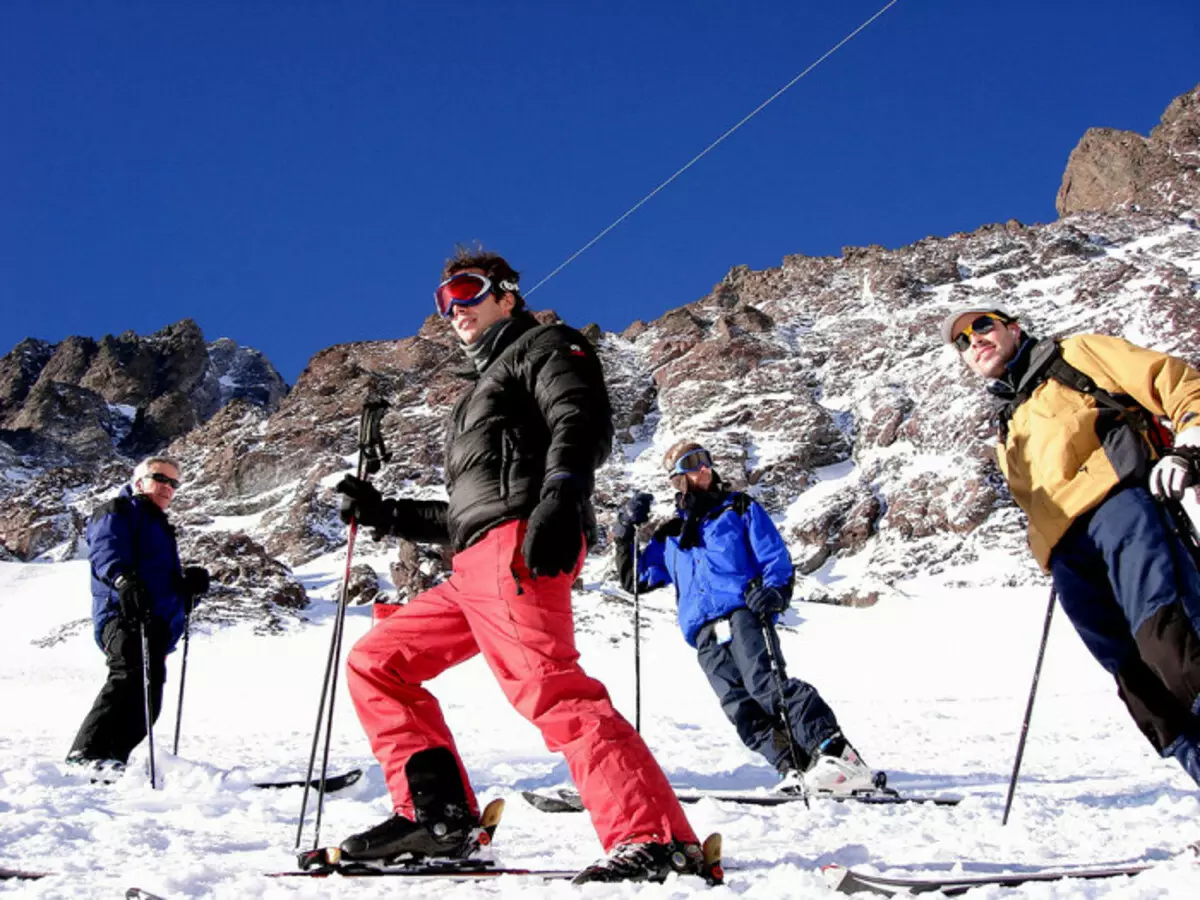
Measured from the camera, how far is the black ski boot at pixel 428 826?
8.18ft

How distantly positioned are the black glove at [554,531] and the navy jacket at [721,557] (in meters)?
2.50

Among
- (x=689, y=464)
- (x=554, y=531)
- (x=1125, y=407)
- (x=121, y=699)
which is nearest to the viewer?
(x=554, y=531)

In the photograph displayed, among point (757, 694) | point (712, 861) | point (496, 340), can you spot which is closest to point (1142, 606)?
point (712, 861)

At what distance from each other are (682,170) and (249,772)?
282 inches

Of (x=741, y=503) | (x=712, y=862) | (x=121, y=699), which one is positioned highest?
(x=741, y=503)

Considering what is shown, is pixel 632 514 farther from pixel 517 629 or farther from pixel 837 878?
pixel 837 878

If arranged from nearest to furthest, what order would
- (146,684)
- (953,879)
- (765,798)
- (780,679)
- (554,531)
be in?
(953,879) → (554,531) → (765,798) → (780,679) → (146,684)

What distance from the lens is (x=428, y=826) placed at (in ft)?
8.43

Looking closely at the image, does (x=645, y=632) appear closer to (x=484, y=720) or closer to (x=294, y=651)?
(x=294, y=651)

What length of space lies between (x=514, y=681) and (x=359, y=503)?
0.97 m

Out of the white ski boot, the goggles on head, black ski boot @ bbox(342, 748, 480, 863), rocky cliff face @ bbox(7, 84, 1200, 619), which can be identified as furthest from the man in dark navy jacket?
rocky cliff face @ bbox(7, 84, 1200, 619)

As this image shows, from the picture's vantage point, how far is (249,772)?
5184 millimetres

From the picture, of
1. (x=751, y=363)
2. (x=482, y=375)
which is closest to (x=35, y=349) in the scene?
(x=751, y=363)

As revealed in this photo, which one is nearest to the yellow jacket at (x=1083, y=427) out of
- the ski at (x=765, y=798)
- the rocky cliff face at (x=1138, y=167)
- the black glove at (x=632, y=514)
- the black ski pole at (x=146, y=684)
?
the ski at (x=765, y=798)
